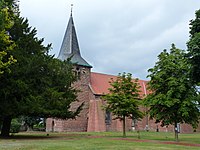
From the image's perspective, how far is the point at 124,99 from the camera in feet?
102

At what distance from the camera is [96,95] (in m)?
56.1

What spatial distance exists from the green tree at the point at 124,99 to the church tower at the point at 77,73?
75.8 feet

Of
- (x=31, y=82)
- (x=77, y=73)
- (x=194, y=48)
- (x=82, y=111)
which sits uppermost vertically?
(x=77, y=73)

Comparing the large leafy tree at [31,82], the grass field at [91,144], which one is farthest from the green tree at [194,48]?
the large leafy tree at [31,82]

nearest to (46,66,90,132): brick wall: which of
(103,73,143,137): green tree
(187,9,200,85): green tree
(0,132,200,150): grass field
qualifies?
(103,73,143,137): green tree

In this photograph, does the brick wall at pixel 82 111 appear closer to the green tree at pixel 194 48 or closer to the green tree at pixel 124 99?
the green tree at pixel 124 99

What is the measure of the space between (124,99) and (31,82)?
34.1 feet

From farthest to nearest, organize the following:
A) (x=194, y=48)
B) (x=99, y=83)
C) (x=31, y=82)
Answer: (x=99, y=83)
(x=31, y=82)
(x=194, y=48)

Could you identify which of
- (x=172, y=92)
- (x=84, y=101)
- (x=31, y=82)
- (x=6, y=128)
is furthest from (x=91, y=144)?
(x=84, y=101)

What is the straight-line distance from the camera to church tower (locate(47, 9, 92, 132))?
55.1 meters

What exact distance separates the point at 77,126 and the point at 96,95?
7015 mm

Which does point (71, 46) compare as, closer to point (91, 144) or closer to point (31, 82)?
point (31, 82)

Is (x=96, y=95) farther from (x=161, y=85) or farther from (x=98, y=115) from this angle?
(x=161, y=85)

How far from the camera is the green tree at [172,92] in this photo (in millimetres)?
23719
